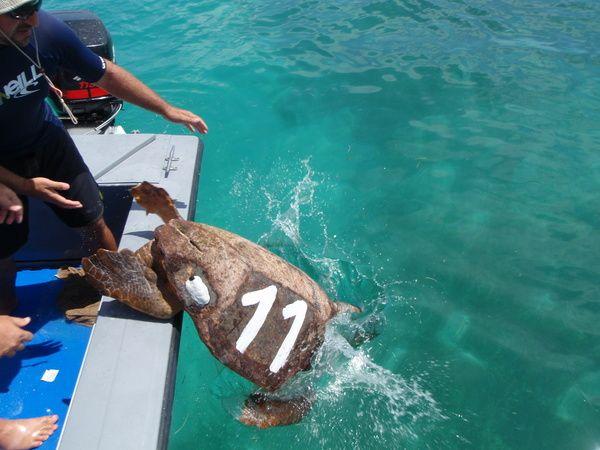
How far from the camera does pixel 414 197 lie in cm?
573

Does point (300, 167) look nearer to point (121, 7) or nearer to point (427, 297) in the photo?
point (427, 297)

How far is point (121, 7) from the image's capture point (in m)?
11.3

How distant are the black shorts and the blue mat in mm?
750

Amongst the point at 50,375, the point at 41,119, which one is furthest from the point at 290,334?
the point at 41,119

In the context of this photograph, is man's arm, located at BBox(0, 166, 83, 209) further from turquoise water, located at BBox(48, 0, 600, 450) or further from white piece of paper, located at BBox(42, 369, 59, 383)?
turquoise water, located at BBox(48, 0, 600, 450)

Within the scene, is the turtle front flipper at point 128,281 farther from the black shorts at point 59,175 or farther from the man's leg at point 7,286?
the man's leg at point 7,286

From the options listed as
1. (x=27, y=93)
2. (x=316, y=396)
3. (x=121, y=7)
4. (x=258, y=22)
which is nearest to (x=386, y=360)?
(x=316, y=396)

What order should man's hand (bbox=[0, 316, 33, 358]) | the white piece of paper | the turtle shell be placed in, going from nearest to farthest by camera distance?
man's hand (bbox=[0, 316, 33, 358])
the turtle shell
the white piece of paper

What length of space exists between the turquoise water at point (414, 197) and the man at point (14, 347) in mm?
1129

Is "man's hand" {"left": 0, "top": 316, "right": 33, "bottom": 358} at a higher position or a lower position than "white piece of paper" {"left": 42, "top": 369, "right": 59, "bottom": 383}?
higher

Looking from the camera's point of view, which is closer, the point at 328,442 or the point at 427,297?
the point at 328,442

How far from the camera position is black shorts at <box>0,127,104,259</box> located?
326 centimetres

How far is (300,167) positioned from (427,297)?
250 cm

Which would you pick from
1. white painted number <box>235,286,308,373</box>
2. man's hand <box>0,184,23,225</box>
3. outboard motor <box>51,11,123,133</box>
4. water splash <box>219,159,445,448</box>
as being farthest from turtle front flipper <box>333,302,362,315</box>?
outboard motor <box>51,11,123,133</box>
